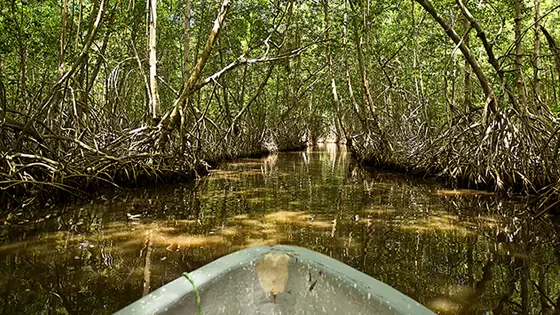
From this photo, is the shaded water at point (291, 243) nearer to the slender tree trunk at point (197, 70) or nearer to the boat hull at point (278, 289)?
the boat hull at point (278, 289)

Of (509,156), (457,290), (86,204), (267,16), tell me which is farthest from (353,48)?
(457,290)

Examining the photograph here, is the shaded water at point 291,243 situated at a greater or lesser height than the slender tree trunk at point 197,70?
lesser

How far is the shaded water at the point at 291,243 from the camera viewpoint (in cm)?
176

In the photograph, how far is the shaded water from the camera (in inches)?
69.4

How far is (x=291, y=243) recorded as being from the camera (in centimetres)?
262

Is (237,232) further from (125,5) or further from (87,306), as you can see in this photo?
(125,5)

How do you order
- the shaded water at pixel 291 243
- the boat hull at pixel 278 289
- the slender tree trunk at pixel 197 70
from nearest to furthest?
the boat hull at pixel 278 289, the shaded water at pixel 291 243, the slender tree trunk at pixel 197 70

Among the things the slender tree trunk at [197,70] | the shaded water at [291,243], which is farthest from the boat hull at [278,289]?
the slender tree trunk at [197,70]

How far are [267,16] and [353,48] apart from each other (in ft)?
12.8

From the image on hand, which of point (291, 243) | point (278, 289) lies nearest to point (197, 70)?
point (291, 243)

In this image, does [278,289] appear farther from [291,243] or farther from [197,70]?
[197,70]

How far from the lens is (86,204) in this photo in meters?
3.95

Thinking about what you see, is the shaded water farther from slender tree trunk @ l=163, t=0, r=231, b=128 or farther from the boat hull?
slender tree trunk @ l=163, t=0, r=231, b=128

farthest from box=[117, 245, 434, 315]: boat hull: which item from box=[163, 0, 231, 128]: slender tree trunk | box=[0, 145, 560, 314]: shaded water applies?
box=[163, 0, 231, 128]: slender tree trunk
